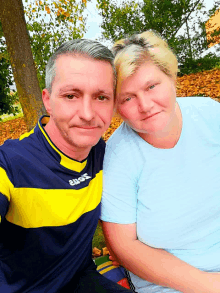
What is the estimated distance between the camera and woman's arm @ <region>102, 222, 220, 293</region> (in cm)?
163

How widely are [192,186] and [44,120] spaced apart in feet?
3.81

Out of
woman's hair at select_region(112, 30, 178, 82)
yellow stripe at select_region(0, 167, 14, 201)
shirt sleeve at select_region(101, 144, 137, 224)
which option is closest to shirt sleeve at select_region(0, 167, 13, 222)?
yellow stripe at select_region(0, 167, 14, 201)

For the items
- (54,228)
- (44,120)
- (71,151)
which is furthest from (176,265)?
(44,120)

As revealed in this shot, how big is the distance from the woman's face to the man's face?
11 cm

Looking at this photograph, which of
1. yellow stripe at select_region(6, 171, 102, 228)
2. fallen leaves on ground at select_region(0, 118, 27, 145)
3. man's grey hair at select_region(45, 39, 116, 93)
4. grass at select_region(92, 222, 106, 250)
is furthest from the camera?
fallen leaves on ground at select_region(0, 118, 27, 145)

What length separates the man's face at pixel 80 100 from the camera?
4.96ft

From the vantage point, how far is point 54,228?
5.07 feet

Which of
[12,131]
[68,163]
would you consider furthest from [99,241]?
[12,131]

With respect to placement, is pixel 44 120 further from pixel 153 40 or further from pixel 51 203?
pixel 153 40

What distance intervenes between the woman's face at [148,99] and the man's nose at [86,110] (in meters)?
0.26

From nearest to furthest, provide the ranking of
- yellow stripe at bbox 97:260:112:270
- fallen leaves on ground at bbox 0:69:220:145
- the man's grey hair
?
the man's grey hair < yellow stripe at bbox 97:260:112:270 < fallen leaves on ground at bbox 0:69:220:145

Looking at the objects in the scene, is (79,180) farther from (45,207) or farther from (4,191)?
(4,191)

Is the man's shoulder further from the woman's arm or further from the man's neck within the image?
the woman's arm

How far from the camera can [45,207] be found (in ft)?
4.89
